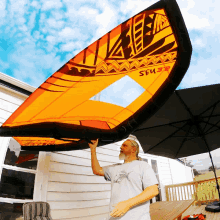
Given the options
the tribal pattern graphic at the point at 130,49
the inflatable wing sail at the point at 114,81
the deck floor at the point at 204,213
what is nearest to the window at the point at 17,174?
the inflatable wing sail at the point at 114,81

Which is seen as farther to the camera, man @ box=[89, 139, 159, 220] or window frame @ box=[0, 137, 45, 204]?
window frame @ box=[0, 137, 45, 204]

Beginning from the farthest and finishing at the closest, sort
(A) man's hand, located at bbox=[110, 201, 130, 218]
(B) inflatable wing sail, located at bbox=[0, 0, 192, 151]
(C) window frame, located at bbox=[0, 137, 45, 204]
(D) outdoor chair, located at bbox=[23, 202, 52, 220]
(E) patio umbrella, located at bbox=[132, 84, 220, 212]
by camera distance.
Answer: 1. (C) window frame, located at bbox=[0, 137, 45, 204]
2. (E) patio umbrella, located at bbox=[132, 84, 220, 212]
3. (D) outdoor chair, located at bbox=[23, 202, 52, 220]
4. (B) inflatable wing sail, located at bbox=[0, 0, 192, 151]
5. (A) man's hand, located at bbox=[110, 201, 130, 218]

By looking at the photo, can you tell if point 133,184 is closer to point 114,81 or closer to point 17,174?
point 114,81

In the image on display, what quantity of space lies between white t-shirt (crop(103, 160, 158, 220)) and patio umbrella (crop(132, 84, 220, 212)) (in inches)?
50.9

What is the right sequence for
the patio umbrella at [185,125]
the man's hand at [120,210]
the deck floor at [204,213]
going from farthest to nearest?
the deck floor at [204,213]
the patio umbrella at [185,125]
the man's hand at [120,210]

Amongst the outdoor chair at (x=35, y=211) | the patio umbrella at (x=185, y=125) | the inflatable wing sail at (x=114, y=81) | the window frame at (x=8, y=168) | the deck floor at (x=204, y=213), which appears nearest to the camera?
the inflatable wing sail at (x=114, y=81)

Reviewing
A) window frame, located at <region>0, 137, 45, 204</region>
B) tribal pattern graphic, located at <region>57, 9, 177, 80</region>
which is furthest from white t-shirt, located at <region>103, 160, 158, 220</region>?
window frame, located at <region>0, 137, 45, 204</region>

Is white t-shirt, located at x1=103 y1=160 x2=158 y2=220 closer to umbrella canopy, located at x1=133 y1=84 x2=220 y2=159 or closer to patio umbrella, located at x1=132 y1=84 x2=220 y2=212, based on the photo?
patio umbrella, located at x1=132 y1=84 x2=220 y2=212

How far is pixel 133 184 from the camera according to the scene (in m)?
1.31

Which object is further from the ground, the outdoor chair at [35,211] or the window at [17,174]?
the window at [17,174]

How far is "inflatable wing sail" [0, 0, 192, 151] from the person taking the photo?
123 cm

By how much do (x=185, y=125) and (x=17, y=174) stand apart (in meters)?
3.21

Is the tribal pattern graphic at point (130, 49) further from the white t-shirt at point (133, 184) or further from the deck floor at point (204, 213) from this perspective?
the deck floor at point (204, 213)

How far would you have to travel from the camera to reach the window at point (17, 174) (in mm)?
2801
